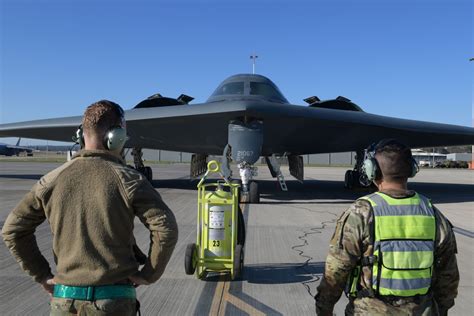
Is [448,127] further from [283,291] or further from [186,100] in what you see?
[283,291]

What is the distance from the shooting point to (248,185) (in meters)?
12.9

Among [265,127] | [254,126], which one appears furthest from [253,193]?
[265,127]

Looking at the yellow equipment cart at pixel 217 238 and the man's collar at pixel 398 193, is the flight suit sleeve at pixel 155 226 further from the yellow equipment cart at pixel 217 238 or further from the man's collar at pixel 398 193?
the yellow equipment cart at pixel 217 238

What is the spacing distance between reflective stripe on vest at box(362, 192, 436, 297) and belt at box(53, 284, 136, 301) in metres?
1.47

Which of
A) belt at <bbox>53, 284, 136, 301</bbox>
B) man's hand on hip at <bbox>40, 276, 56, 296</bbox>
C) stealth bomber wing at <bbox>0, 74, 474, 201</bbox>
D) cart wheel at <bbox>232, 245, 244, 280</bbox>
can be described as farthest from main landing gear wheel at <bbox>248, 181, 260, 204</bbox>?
belt at <bbox>53, 284, 136, 301</bbox>

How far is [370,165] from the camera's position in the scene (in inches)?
108

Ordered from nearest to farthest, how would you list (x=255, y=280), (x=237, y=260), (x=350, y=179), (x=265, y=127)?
1. (x=237, y=260)
2. (x=255, y=280)
3. (x=265, y=127)
4. (x=350, y=179)

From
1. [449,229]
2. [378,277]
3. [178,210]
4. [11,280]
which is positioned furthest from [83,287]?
[178,210]

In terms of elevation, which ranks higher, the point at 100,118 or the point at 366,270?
the point at 100,118

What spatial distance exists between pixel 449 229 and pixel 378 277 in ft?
1.85

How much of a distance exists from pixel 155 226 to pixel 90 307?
1.81 ft

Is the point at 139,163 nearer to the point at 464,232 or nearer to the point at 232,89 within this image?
the point at 232,89

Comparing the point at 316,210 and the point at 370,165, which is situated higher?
the point at 370,165

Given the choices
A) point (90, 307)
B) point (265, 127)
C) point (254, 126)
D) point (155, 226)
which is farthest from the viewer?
point (265, 127)
